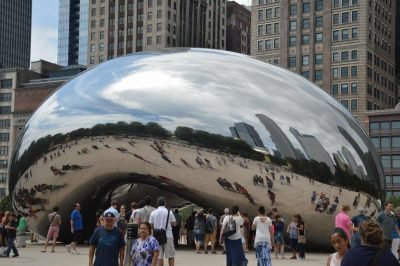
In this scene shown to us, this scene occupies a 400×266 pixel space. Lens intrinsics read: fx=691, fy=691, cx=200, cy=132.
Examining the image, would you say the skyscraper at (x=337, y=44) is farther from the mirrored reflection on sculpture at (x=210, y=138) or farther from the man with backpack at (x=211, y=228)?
the mirrored reflection on sculpture at (x=210, y=138)

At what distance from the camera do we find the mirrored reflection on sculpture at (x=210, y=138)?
15250 mm

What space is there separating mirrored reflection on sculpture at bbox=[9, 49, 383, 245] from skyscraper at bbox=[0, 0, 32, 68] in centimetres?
14826

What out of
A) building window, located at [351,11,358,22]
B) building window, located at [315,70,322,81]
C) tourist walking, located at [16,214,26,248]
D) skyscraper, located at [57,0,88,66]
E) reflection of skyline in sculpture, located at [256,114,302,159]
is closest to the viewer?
reflection of skyline in sculpture, located at [256,114,302,159]

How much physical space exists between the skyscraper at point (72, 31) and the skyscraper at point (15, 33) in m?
12.4

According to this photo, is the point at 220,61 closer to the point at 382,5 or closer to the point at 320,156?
the point at 320,156

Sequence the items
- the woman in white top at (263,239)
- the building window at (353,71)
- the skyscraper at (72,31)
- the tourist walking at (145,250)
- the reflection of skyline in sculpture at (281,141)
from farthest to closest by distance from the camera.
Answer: the skyscraper at (72,31), the building window at (353,71), the reflection of skyline in sculpture at (281,141), the woman in white top at (263,239), the tourist walking at (145,250)

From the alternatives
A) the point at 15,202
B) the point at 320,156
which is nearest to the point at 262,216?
the point at 320,156

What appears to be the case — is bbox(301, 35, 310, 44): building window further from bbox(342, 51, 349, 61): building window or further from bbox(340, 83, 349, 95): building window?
bbox(340, 83, 349, 95): building window

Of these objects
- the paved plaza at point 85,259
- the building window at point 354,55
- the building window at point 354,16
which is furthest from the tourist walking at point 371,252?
the building window at point 354,16

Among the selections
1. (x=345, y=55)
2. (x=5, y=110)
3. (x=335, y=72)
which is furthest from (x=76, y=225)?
(x=5, y=110)

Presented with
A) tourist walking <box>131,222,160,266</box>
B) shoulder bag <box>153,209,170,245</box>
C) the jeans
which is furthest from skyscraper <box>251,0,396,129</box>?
tourist walking <box>131,222,160,266</box>

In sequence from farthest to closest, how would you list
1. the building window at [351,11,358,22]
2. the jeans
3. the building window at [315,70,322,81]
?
1. the building window at [315,70,322,81]
2. the building window at [351,11,358,22]
3. the jeans

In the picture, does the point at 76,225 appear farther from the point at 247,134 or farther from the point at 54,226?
the point at 247,134

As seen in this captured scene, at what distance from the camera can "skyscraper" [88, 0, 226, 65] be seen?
112375mm
